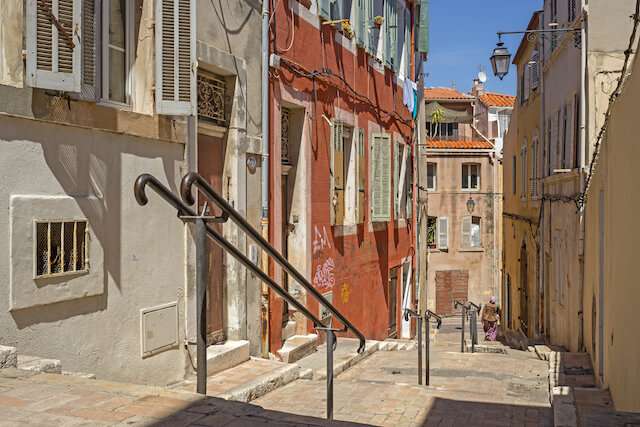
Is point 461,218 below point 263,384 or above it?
above

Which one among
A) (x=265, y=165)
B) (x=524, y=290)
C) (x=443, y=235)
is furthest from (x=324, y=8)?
(x=443, y=235)

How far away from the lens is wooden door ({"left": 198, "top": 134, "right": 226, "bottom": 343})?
8500 mm

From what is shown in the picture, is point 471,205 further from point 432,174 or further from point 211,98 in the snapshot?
point 211,98

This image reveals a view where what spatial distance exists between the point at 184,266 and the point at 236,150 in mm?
1775

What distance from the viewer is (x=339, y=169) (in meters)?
12.9

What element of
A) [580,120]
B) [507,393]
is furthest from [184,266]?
Result: [580,120]

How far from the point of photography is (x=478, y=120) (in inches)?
1779

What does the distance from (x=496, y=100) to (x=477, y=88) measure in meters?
1.62

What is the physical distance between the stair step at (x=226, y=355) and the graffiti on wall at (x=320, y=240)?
10.4 ft

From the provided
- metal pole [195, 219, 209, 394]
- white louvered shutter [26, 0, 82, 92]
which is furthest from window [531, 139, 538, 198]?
metal pole [195, 219, 209, 394]

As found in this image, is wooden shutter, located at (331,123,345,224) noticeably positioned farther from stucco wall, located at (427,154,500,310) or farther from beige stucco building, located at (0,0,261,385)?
stucco wall, located at (427,154,500,310)

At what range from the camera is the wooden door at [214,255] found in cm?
850

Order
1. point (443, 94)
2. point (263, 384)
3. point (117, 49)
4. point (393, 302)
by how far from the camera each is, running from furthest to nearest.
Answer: point (443, 94) < point (393, 302) < point (263, 384) < point (117, 49)

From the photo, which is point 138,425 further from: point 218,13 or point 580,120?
point 580,120
